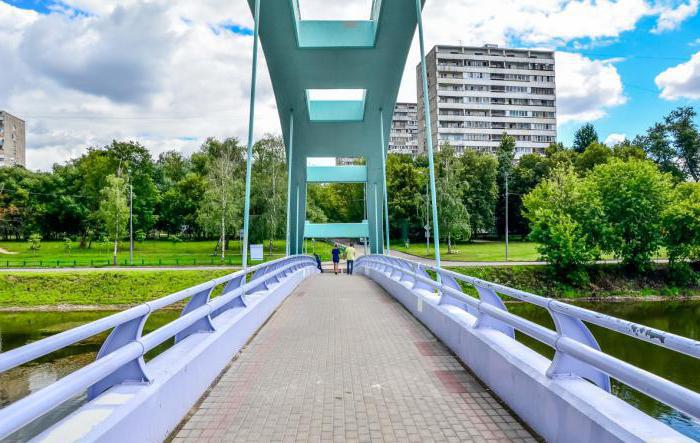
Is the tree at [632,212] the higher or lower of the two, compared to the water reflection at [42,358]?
higher

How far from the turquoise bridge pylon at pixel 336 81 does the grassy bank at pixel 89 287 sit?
812 cm

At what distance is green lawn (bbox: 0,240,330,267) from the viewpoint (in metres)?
39.5

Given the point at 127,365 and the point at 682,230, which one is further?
the point at 682,230

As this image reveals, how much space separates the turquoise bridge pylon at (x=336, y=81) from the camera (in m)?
16.8

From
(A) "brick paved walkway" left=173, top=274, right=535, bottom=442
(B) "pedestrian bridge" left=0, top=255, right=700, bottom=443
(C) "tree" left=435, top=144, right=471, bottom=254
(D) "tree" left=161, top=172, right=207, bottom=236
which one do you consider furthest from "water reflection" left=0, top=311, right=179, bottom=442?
(D) "tree" left=161, top=172, right=207, bottom=236

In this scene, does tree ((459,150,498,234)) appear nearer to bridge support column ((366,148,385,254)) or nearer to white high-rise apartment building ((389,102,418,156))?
bridge support column ((366,148,385,254))

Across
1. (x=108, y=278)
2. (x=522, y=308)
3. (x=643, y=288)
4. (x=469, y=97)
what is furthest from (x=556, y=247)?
(x=469, y=97)

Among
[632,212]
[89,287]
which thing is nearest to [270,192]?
[89,287]

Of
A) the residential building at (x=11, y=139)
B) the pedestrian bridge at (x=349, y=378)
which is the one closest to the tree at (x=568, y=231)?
the pedestrian bridge at (x=349, y=378)

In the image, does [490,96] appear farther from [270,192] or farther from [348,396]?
[348,396]

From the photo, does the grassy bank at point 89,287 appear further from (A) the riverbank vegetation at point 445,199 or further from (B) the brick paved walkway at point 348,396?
(B) the brick paved walkway at point 348,396

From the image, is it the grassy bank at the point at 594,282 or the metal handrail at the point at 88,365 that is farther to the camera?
the grassy bank at the point at 594,282

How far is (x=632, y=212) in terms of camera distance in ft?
115

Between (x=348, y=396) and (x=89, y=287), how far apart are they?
94.6 ft
